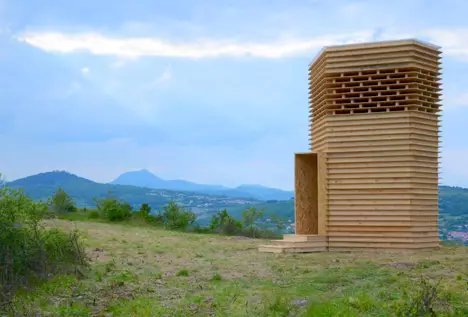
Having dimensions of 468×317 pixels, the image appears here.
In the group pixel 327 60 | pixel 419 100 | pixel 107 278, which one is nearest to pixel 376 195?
pixel 419 100

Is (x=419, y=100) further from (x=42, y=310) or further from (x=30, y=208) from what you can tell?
(x=42, y=310)

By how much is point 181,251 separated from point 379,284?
20.5ft

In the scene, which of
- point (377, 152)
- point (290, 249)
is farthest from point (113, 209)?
point (377, 152)

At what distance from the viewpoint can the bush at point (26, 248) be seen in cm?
956

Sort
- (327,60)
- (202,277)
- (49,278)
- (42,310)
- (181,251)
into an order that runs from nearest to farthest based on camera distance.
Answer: (42,310) < (49,278) < (202,277) < (181,251) < (327,60)

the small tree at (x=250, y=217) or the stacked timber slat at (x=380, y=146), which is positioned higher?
the stacked timber slat at (x=380, y=146)

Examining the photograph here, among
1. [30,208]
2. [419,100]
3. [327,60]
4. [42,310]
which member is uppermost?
[327,60]

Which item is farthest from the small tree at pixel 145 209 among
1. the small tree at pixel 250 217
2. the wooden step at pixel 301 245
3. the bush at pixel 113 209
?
the wooden step at pixel 301 245

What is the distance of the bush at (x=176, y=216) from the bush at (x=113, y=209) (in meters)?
1.56

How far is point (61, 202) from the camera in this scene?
86.8 feet

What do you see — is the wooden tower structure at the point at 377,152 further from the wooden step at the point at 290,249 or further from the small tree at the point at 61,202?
the small tree at the point at 61,202

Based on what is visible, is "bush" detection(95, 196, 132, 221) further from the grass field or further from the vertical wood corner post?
the vertical wood corner post

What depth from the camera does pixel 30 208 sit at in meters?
10.7

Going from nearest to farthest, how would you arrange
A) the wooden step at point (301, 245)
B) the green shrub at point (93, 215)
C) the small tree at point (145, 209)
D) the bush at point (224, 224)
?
the wooden step at point (301, 245) → the bush at point (224, 224) → the green shrub at point (93, 215) → the small tree at point (145, 209)
